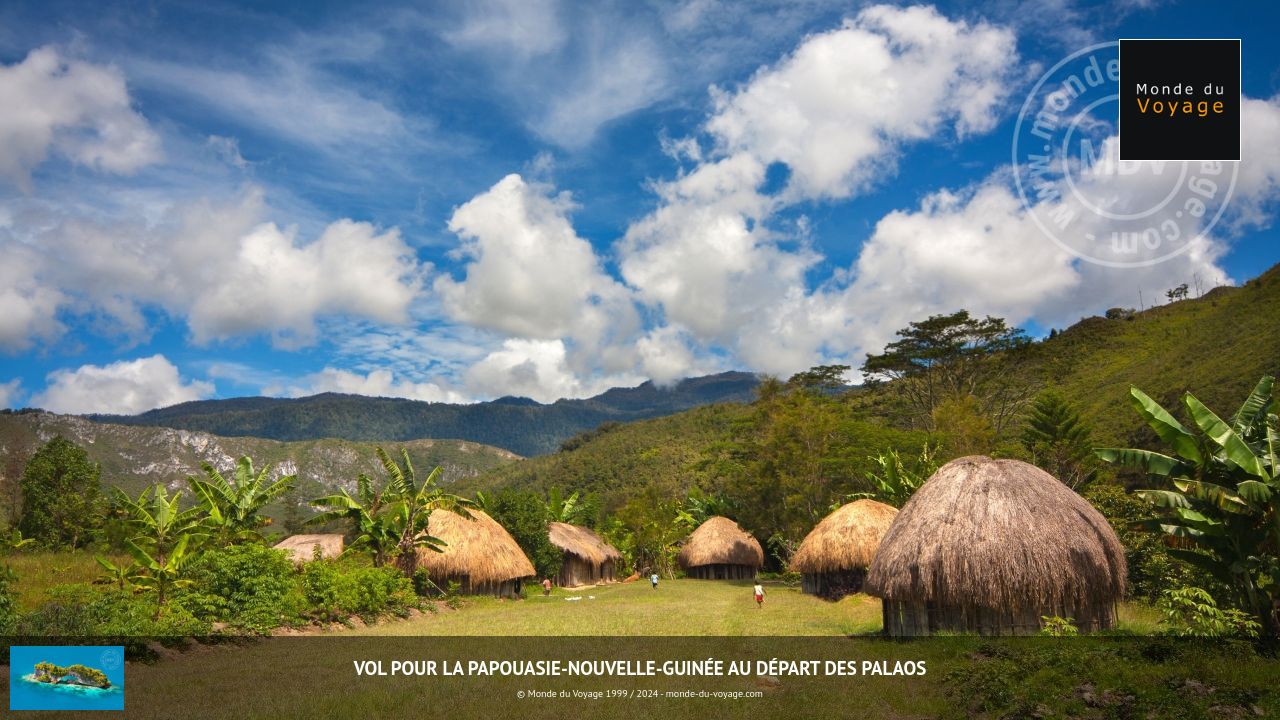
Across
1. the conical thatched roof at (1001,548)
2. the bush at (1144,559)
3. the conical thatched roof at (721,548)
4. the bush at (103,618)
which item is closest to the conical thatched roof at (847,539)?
the bush at (1144,559)

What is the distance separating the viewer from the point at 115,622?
12477 mm

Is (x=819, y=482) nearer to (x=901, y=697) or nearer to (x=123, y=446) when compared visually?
(x=901, y=697)

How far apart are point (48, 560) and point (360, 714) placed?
22.3 m

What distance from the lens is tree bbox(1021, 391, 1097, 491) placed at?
37.2 m

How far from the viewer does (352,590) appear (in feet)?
65.4

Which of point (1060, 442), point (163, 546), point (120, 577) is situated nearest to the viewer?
point (120, 577)

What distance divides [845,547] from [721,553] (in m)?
17.8

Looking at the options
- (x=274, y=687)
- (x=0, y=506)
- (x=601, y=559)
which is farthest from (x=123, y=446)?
(x=274, y=687)

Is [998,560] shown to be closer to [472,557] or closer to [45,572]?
[472,557]

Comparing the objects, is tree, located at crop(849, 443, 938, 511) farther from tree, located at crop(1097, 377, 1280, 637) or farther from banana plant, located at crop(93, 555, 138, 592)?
banana plant, located at crop(93, 555, 138, 592)

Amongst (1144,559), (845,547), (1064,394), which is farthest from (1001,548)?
(1064,394)

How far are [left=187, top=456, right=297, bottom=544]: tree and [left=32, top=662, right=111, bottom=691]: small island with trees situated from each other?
12353 millimetres

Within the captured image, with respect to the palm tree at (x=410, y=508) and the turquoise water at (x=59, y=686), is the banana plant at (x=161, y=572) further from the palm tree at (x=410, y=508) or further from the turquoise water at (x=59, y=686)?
the palm tree at (x=410, y=508)

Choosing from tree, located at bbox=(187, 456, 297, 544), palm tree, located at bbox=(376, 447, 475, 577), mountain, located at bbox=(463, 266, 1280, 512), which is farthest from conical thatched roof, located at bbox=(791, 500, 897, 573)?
tree, located at bbox=(187, 456, 297, 544)
